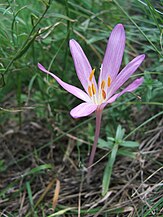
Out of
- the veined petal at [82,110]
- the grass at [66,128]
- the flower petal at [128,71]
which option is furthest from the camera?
the grass at [66,128]

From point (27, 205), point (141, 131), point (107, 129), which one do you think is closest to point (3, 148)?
point (27, 205)

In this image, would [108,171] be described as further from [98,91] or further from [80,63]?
[80,63]

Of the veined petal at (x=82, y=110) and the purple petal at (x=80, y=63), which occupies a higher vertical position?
the purple petal at (x=80, y=63)

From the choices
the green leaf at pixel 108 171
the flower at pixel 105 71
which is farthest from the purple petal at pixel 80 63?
the green leaf at pixel 108 171

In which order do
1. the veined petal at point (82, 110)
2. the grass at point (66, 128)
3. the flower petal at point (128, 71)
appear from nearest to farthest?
the veined petal at point (82, 110) < the flower petal at point (128, 71) < the grass at point (66, 128)

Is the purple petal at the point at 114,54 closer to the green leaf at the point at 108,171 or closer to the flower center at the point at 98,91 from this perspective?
the flower center at the point at 98,91

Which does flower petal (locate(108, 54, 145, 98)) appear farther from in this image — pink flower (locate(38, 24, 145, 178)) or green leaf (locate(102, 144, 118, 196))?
green leaf (locate(102, 144, 118, 196))
